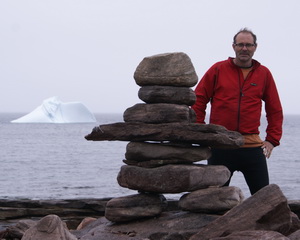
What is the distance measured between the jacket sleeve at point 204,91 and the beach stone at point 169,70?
11.2 inches

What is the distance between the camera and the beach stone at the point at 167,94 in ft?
29.8

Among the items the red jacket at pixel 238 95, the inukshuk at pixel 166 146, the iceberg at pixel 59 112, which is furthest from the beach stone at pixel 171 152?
the iceberg at pixel 59 112

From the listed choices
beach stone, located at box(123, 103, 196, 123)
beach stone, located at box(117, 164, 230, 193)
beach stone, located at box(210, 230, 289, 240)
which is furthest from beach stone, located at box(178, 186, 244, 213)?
beach stone, located at box(210, 230, 289, 240)

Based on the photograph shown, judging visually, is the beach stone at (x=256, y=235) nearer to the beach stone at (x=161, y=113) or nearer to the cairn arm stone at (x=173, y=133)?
the cairn arm stone at (x=173, y=133)

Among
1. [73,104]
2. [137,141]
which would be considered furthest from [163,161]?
[73,104]

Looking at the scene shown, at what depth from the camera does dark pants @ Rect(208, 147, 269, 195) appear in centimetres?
876

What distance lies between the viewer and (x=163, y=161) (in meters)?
9.05

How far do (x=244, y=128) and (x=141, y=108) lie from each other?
1.49m

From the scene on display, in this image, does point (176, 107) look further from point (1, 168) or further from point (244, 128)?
point (1, 168)

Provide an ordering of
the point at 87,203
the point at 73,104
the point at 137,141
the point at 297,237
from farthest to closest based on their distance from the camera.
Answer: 1. the point at 73,104
2. the point at 87,203
3. the point at 137,141
4. the point at 297,237

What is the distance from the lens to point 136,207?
9.11m

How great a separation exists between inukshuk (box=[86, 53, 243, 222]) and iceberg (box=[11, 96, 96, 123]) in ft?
254

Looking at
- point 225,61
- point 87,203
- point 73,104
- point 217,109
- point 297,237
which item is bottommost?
point 73,104

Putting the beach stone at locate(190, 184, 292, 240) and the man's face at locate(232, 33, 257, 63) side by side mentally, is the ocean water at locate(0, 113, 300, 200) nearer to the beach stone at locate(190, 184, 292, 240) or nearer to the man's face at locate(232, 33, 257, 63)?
the beach stone at locate(190, 184, 292, 240)
